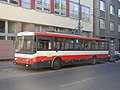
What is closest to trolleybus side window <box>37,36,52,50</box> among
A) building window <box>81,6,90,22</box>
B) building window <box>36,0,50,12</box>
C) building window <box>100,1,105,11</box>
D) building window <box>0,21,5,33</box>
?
building window <box>0,21,5,33</box>

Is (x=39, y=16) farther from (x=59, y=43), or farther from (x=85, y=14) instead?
(x=85, y=14)

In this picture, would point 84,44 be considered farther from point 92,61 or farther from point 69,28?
point 69,28

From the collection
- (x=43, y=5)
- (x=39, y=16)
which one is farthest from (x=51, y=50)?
(x=43, y=5)

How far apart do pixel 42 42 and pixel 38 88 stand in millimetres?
6574

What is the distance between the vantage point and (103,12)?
38594 millimetres

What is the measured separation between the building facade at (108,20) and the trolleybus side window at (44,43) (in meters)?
20.9

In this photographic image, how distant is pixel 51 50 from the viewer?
1608cm

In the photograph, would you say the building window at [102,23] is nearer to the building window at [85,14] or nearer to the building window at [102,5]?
the building window at [102,5]

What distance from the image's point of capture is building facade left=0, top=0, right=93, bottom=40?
21.8 metres

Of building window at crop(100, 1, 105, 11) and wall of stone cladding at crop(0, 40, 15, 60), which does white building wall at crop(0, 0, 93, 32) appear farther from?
building window at crop(100, 1, 105, 11)

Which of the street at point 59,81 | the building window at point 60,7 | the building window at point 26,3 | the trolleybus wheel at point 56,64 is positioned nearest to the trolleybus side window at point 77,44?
the trolleybus wheel at point 56,64

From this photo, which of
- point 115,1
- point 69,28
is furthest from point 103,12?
point 69,28

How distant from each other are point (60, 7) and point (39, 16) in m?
4.43

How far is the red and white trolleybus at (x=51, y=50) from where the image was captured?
14883 mm
